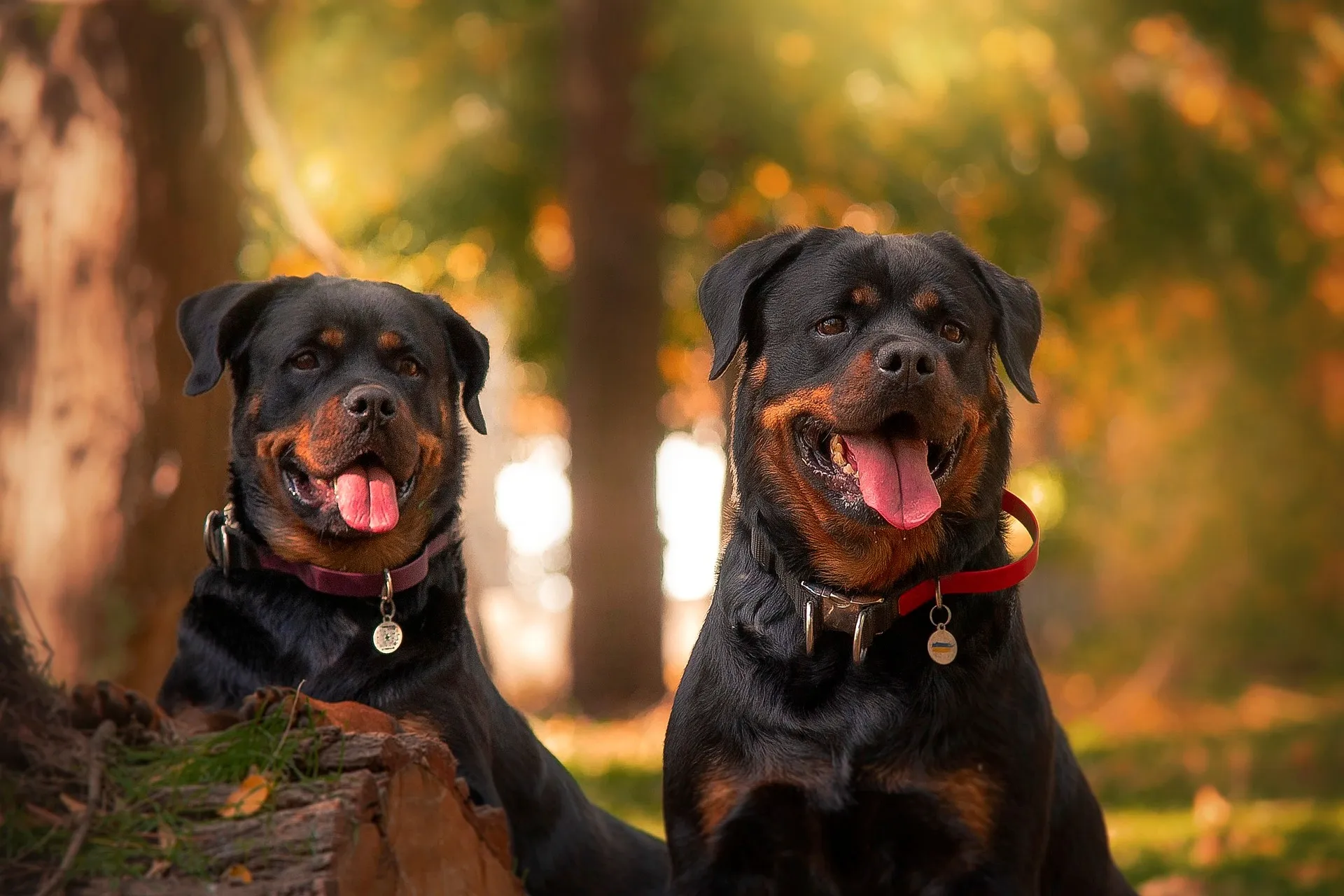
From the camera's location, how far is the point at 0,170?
6883mm

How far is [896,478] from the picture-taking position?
3.63 m

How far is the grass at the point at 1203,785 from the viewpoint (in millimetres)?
6363

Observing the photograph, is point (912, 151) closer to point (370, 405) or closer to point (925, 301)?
point (925, 301)

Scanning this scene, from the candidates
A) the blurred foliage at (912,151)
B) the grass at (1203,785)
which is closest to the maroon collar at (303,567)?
the grass at (1203,785)

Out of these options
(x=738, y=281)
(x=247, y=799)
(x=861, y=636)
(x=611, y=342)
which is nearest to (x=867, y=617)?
(x=861, y=636)

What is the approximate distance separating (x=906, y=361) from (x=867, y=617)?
2.01 ft

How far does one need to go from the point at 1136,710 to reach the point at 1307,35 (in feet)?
16.8

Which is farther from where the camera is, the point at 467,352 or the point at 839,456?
the point at 467,352

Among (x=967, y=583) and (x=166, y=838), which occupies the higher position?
(x=967, y=583)

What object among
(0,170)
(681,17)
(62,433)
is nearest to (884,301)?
(62,433)

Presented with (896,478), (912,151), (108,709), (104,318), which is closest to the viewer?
(108,709)

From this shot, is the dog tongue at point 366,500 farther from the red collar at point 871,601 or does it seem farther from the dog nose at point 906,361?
the dog nose at point 906,361

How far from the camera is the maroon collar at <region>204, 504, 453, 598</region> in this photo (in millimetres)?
4215

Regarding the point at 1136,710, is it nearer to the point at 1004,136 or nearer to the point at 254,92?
the point at 1004,136
